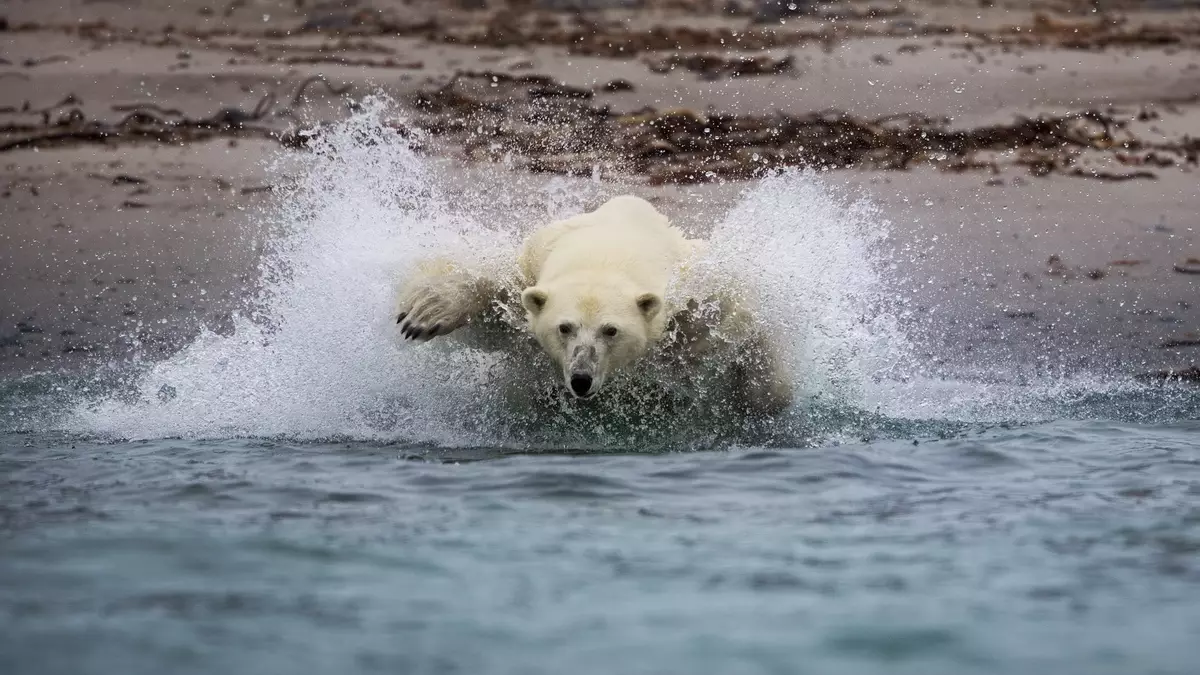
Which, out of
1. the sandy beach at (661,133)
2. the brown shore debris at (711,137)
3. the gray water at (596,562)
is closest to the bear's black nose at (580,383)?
the gray water at (596,562)

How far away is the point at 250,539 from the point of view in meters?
4.92

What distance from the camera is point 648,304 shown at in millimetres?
6992

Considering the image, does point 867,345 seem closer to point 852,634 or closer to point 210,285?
point 852,634

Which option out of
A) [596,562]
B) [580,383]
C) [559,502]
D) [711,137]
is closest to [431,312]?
[580,383]

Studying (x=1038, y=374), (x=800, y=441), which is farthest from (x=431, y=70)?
(x=800, y=441)

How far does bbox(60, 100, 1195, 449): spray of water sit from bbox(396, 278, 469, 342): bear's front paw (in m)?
0.47

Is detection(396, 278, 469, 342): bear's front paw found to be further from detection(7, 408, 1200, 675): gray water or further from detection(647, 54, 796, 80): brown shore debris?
detection(647, 54, 796, 80): brown shore debris

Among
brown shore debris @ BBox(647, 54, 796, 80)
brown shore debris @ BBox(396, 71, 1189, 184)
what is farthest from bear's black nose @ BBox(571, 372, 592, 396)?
brown shore debris @ BBox(647, 54, 796, 80)

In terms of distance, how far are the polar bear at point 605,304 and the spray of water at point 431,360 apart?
0.51ft

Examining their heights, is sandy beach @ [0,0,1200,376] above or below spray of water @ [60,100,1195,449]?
above

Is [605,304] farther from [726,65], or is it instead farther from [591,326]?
[726,65]

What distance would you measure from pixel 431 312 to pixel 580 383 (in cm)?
108

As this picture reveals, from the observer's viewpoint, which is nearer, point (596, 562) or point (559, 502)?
point (596, 562)

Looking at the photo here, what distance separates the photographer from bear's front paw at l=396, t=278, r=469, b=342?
7.19 meters
